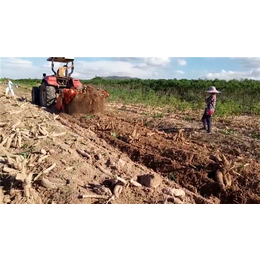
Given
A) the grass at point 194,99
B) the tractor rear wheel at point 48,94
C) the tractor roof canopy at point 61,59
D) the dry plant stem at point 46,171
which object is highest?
the tractor roof canopy at point 61,59

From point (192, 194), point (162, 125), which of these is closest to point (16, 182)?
point (192, 194)

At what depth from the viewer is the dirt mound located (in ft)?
28.3

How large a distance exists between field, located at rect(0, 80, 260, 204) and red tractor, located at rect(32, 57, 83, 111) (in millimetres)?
1753

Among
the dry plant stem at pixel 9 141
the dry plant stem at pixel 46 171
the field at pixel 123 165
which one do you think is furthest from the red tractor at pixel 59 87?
the dry plant stem at pixel 46 171

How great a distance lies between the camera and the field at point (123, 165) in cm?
353

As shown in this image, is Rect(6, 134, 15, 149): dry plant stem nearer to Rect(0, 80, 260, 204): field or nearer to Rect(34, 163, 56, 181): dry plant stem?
Rect(0, 80, 260, 204): field

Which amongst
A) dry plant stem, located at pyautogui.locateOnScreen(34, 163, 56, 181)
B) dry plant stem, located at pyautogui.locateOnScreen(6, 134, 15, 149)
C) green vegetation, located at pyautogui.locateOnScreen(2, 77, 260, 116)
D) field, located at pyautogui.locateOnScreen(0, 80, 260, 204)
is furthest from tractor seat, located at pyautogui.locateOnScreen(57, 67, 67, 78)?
dry plant stem, located at pyautogui.locateOnScreen(34, 163, 56, 181)

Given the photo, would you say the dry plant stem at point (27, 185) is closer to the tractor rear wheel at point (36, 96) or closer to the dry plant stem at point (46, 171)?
the dry plant stem at point (46, 171)

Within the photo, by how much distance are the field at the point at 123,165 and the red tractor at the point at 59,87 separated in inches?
69.0

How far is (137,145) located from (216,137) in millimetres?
1883

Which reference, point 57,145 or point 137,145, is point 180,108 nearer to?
point 137,145

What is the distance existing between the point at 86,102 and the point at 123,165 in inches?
186

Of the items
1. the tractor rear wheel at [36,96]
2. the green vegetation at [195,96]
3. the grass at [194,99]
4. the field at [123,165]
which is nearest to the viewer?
the field at [123,165]

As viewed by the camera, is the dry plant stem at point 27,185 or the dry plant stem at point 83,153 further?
the dry plant stem at point 83,153
